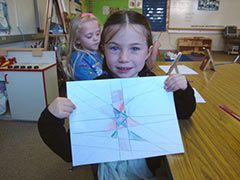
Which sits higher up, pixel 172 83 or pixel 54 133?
pixel 172 83

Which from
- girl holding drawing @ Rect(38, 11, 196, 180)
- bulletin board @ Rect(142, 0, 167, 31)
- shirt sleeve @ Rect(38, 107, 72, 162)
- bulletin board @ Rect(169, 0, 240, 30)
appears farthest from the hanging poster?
shirt sleeve @ Rect(38, 107, 72, 162)

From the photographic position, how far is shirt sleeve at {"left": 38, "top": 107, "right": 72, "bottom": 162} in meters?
0.59

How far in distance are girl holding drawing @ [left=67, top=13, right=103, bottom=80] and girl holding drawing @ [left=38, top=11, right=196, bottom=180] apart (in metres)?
0.60

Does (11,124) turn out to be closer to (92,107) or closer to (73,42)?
(73,42)

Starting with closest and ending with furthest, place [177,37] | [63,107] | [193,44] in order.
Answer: [63,107] → [193,44] → [177,37]

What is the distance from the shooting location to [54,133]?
0.61 metres

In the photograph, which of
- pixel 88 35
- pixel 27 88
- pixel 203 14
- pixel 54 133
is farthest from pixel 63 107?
pixel 203 14

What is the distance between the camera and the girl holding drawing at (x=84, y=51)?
135 centimetres

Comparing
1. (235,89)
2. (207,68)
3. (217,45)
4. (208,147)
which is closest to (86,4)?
(217,45)

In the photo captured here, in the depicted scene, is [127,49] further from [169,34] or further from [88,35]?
[169,34]

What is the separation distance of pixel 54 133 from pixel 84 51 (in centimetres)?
93

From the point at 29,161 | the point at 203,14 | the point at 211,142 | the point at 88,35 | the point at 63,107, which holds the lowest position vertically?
the point at 29,161

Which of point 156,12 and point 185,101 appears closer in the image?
point 185,101

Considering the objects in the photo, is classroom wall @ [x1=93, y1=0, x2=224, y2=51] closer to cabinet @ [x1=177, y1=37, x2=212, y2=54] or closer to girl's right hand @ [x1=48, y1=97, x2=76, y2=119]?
cabinet @ [x1=177, y1=37, x2=212, y2=54]
